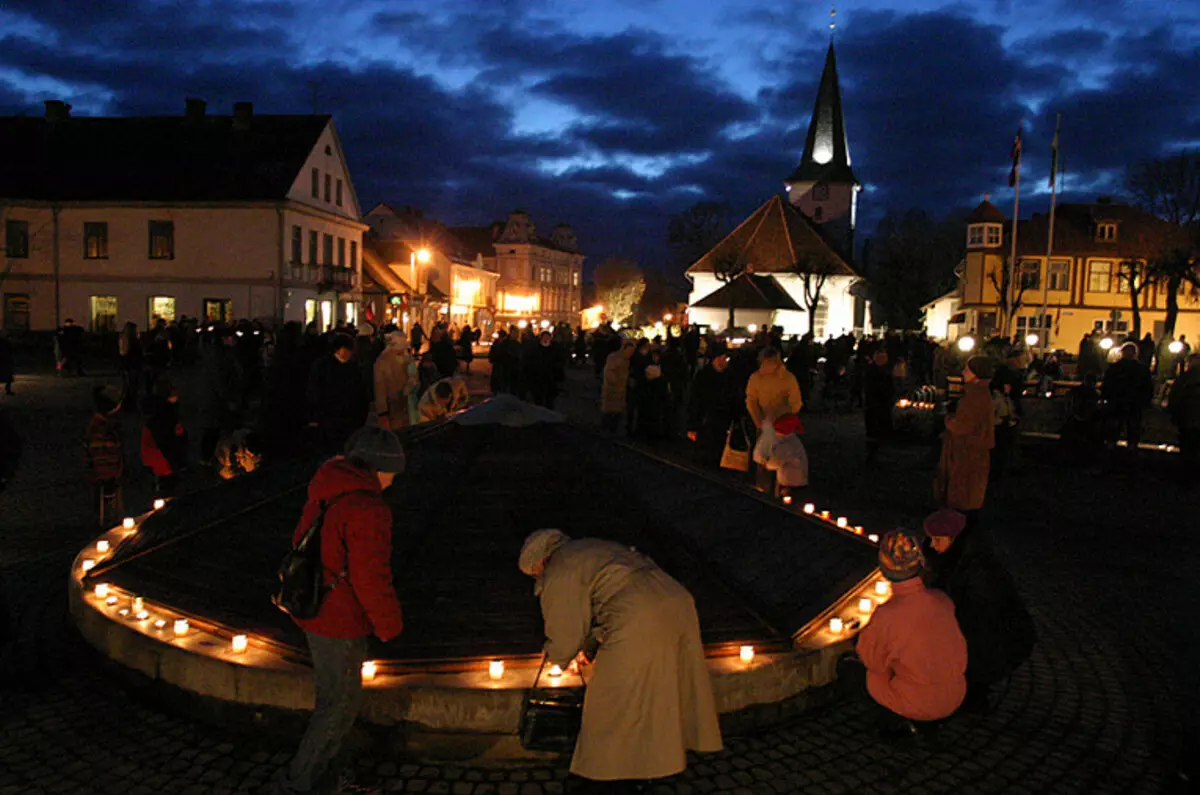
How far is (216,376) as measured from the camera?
12.5 meters

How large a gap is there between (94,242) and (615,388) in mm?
36008

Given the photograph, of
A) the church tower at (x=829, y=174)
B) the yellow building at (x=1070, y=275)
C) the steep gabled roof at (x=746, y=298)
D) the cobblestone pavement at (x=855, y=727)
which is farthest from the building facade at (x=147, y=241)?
the church tower at (x=829, y=174)

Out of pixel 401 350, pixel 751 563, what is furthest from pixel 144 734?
pixel 401 350

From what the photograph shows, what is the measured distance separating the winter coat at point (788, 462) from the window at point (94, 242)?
40467 millimetres

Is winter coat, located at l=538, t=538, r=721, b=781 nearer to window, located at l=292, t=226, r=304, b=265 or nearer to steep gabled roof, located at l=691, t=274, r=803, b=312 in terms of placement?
window, located at l=292, t=226, r=304, b=265

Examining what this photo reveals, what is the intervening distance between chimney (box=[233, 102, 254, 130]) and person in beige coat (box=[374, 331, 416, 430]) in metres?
39.1

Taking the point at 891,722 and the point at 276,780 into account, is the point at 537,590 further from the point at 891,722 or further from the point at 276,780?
the point at 891,722

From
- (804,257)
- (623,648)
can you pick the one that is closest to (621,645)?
(623,648)

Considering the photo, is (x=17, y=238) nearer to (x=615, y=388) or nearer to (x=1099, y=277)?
(x=615, y=388)

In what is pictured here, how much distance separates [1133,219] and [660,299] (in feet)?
190

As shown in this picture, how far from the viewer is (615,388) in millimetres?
15188

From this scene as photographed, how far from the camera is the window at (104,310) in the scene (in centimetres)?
4238

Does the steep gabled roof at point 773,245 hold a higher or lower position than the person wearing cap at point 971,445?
higher

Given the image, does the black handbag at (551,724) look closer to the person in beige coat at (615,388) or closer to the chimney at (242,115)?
the person in beige coat at (615,388)
